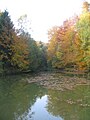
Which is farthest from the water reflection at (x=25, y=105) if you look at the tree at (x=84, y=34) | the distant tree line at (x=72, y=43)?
the distant tree line at (x=72, y=43)

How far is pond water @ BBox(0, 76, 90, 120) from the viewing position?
14.2 m

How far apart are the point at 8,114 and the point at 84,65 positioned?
28.5 metres

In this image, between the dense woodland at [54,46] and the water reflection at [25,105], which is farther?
the dense woodland at [54,46]

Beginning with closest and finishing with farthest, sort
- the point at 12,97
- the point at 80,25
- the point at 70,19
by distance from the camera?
the point at 12,97, the point at 80,25, the point at 70,19

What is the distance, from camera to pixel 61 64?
48.3 meters

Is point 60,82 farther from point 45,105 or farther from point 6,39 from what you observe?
point 6,39

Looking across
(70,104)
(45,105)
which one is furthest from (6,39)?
(70,104)

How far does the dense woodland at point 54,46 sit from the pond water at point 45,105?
46.6ft

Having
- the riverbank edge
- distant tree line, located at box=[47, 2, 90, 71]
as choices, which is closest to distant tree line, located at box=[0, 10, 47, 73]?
the riverbank edge

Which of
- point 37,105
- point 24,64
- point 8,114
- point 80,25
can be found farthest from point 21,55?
point 8,114

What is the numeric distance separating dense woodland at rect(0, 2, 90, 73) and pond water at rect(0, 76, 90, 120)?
1420 cm

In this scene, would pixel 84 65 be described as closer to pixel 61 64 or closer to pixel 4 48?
pixel 61 64

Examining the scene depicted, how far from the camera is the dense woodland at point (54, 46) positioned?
36.9 m

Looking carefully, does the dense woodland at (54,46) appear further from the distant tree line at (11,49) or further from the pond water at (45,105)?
the pond water at (45,105)
